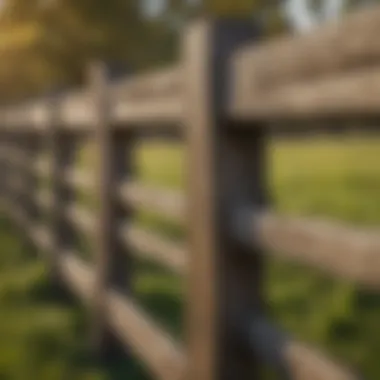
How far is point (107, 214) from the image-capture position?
4625 mm

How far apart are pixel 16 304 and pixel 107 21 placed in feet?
73.9

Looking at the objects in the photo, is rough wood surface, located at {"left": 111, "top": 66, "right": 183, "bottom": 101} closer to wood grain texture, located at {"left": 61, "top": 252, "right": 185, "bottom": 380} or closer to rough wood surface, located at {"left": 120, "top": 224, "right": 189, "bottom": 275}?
rough wood surface, located at {"left": 120, "top": 224, "right": 189, "bottom": 275}

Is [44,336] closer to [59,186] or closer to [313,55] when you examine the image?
[59,186]

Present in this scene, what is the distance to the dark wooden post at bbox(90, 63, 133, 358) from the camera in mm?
4480

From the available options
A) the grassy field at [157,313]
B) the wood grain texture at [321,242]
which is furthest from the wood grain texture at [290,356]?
the grassy field at [157,313]

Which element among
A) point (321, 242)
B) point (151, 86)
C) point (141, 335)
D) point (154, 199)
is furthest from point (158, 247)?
point (321, 242)

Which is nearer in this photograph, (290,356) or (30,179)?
(290,356)

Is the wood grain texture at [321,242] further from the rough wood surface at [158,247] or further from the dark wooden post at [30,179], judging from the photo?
the dark wooden post at [30,179]

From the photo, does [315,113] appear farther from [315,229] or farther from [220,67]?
Answer: [220,67]

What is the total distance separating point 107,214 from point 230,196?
1.98 meters

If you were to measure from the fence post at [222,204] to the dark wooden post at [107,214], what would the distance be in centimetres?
163

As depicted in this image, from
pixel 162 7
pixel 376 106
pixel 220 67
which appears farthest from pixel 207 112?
pixel 162 7

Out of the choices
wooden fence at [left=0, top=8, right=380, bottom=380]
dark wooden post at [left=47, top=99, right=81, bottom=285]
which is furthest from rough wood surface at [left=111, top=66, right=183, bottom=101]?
dark wooden post at [left=47, top=99, right=81, bottom=285]

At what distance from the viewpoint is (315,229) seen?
2209 millimetres
